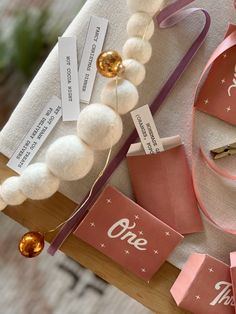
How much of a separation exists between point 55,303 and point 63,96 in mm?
612

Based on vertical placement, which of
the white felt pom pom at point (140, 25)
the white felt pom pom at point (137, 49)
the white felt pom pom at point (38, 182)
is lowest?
the white felt pom pom at point (38, 182)

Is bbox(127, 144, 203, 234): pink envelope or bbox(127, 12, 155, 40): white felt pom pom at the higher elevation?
bbox(127, 12, 155, 40): white felt pom pom

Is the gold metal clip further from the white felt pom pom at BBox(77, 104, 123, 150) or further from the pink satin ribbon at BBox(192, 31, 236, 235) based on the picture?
the white felt pom pom at BBox(77, 104, 123, 150)

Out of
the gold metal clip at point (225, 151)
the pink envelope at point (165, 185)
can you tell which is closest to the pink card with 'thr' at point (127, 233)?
the pink envelope at point (165, 185)

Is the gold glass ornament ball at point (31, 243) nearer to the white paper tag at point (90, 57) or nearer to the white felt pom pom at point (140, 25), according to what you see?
the white paper tag at point (90, 57)

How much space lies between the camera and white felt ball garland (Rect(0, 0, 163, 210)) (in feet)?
1.89

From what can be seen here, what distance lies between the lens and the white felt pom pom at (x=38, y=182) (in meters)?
0.59

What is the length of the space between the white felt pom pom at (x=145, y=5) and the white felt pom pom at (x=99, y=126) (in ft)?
0.45

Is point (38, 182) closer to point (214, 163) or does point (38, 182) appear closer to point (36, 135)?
point (36, 135)

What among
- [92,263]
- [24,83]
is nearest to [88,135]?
[92,263]

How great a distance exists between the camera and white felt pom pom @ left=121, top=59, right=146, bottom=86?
60 cm

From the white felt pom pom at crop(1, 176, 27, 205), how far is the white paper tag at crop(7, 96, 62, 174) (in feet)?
0.09

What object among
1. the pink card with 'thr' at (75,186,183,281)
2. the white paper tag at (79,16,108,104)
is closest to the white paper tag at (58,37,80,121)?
the white paper tag at (79,16,108,104)

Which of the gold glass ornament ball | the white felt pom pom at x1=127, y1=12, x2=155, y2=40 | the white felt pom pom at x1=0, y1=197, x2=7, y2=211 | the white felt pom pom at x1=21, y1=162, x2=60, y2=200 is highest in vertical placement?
the white felt pom pom at x1=127, y1=12, x2=155, y2=40
